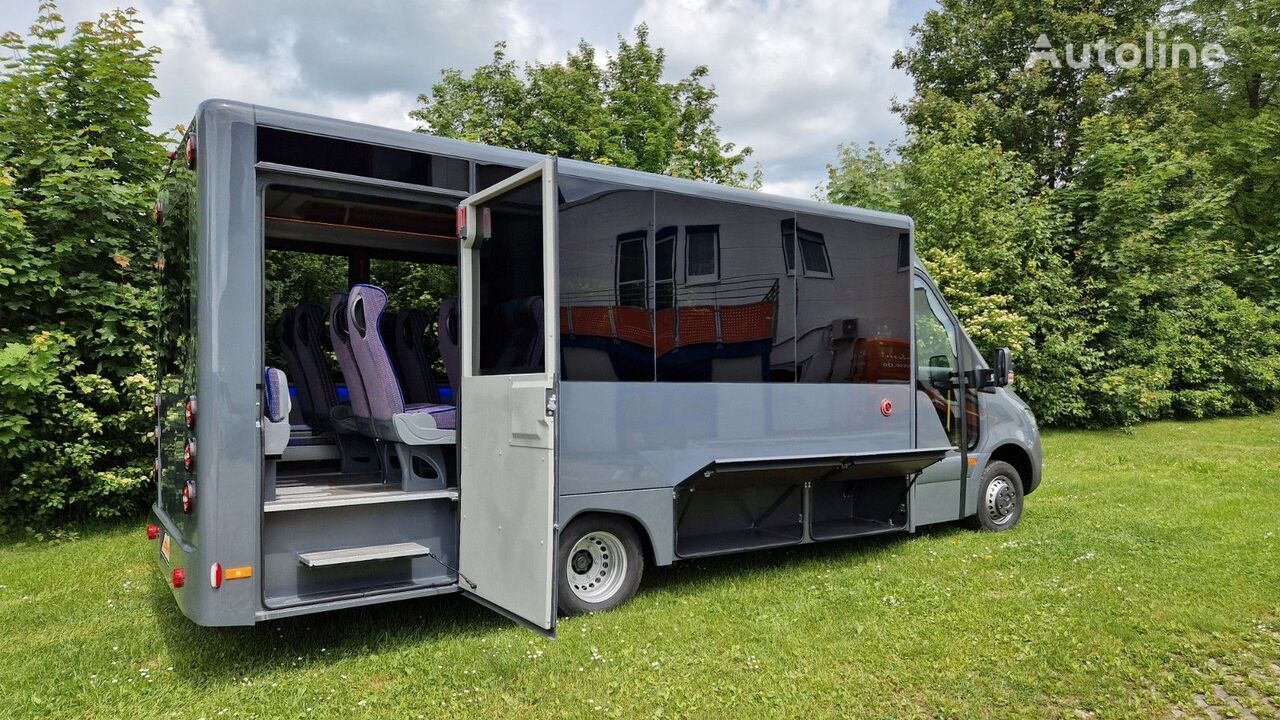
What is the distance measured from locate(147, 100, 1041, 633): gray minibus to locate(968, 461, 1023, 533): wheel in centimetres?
43

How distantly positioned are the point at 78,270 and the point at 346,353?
420 cm

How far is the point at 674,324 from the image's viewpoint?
17.6 feet

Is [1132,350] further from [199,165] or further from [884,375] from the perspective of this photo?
[199,165]

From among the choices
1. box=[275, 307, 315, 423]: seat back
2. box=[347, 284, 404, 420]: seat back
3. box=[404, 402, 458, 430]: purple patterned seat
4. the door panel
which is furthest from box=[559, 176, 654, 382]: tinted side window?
the door panel

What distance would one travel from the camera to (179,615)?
17.4 ft

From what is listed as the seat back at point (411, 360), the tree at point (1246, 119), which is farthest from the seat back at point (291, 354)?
the tree at point (1246, 119)

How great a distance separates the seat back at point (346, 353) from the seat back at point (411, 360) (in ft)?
1.64

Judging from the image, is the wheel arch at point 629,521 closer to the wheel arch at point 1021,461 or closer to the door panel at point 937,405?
the door panel at point 937,405

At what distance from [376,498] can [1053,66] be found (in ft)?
72.2

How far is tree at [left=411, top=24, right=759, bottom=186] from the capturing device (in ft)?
47.8

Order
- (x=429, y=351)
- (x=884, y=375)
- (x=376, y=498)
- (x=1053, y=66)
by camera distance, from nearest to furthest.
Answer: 1. (x=376, y=498)
2. (x=884, y=375)
3. (x=429, y=351)
4. (x=1053, y=66)

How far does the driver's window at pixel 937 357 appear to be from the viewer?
692 cm

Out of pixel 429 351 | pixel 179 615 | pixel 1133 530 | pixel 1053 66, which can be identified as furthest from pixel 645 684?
pixel 1053 66

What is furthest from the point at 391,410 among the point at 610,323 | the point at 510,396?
the point at 610,323
